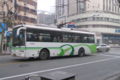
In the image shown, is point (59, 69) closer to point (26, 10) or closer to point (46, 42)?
point (46, 42)

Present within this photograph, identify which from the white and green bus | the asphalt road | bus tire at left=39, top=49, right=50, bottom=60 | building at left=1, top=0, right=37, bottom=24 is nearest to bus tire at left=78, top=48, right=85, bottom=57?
the white and green bus

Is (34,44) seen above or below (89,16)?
below

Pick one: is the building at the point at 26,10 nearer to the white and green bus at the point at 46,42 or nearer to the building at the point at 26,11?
the building at the point at 26,11

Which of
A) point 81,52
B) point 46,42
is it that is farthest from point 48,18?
point 46,42

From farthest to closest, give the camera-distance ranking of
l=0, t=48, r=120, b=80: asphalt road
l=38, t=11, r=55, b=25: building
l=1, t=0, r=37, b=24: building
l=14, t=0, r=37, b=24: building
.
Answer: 1. l=38, t=11, r=55, b=25: building
2. l=14, t=0, r=37, b=24: building
3. l=1, t=0, r=37, b=24: building
4. l=0, t=48, r=120, b=80: asphalt road

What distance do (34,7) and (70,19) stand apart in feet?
77.7

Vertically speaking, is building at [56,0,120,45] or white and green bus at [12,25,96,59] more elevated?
building at [56,0,120,45]

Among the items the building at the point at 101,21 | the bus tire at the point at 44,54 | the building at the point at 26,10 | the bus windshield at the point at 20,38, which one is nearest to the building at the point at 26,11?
the building at the point at 26,10

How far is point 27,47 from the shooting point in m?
11.0

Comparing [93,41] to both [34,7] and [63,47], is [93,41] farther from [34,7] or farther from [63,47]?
[34,7]

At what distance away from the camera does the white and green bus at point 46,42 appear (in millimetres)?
11094

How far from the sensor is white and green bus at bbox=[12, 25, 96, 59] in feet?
36.4

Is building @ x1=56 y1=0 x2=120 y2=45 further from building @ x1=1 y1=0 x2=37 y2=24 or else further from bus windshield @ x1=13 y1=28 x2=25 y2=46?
bus windshield @ x1=13 y1=28 x2=25 y2=46

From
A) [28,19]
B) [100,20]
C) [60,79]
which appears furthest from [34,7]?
[60,79]
